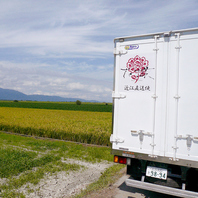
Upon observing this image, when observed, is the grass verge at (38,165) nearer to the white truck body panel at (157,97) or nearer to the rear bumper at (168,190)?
the rear bumper at (168,190)

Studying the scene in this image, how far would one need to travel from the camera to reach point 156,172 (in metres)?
4.49

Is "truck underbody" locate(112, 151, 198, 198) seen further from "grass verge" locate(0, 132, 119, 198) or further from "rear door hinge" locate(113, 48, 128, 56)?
"rear door hinge" locate(113, 48, 128, 56)

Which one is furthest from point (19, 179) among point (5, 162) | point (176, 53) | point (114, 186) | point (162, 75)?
point (176, 53)

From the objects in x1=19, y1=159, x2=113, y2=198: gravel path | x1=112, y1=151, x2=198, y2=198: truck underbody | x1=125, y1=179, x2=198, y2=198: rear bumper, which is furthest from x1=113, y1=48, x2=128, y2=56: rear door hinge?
x1=19, y1=159, x2=113, y2=198: gravel path

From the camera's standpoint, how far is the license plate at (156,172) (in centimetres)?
440

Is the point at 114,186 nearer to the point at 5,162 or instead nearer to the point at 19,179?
the point at 19,179

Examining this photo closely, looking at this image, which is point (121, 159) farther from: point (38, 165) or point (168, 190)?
point (38, 165)

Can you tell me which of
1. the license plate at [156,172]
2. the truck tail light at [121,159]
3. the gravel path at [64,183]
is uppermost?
the truck tail light at [121,159]

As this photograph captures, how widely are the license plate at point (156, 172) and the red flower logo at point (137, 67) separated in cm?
189

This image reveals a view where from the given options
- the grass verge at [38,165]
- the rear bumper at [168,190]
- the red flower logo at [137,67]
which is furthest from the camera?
the grass verge at [38,165]

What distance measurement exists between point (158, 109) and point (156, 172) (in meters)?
1.31

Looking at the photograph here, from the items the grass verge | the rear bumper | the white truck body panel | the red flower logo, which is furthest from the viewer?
the grass verge

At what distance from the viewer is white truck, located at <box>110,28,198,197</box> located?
13.5 feet

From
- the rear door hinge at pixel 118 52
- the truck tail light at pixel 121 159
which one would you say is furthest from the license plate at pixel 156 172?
the rear door hinge at pixel 118 52
